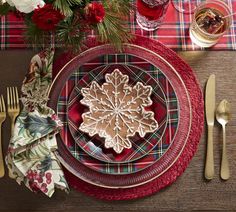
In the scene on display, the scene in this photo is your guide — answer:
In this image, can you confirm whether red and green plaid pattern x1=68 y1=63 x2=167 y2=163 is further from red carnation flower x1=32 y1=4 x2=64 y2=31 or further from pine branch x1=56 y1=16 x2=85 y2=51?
red carnation flower x1=32 y1=4 x2=64 y2=31

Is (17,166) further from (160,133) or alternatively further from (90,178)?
(160,133)

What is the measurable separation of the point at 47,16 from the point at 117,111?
0.85 ft

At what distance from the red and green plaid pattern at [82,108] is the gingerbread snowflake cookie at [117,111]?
20 millimetres

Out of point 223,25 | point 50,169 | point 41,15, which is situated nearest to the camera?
point 41,15

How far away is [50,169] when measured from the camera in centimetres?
76

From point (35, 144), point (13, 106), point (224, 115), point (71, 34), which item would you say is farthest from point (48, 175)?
point (224, 115)

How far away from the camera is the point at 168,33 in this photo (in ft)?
2.91

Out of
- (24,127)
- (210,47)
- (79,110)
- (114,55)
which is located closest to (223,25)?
(210,47)

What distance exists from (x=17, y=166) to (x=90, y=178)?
14 centimetres

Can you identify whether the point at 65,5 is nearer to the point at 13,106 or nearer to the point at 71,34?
the point at 71,34

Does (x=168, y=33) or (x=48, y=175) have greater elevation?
(x=168, y=33)

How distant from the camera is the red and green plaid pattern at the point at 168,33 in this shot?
87 cm

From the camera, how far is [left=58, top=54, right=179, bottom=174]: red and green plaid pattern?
80cm

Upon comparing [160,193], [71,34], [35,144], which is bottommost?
[160,193]
